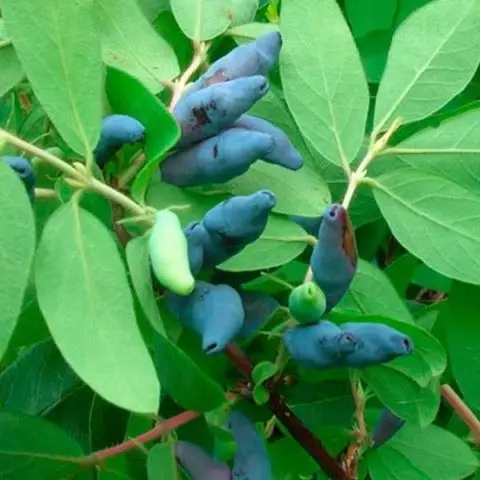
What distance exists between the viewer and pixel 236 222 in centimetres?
52

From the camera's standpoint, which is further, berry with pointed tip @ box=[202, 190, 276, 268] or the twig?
the twig

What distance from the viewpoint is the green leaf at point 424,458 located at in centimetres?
72

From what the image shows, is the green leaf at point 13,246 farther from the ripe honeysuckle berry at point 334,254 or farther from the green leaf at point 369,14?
the green leaf at point 369,14

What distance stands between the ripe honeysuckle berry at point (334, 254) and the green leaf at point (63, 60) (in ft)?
0.38

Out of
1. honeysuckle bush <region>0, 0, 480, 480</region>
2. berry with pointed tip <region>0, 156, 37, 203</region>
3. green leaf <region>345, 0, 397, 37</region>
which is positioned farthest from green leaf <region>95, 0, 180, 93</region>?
green leaf <region>345, 0, 397, 37</region>

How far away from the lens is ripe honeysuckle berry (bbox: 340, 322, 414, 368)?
21.8 inches

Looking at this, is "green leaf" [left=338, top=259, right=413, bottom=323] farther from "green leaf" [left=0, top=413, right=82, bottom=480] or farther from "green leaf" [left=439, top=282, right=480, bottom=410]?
"green leaf" [left=0, top=413, right=82, bottom=480]

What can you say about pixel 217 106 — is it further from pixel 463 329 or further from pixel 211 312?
pixel 463 329

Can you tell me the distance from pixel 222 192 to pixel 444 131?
0.14 metres

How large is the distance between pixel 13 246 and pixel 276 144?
0.15 m

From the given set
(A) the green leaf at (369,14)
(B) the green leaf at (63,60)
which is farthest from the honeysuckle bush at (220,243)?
(A) the green leaf at (369,14)

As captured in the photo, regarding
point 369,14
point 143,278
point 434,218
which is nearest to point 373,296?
point 434,218

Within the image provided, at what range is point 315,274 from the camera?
56 centimetres

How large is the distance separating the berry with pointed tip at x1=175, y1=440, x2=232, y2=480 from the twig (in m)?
0.15
